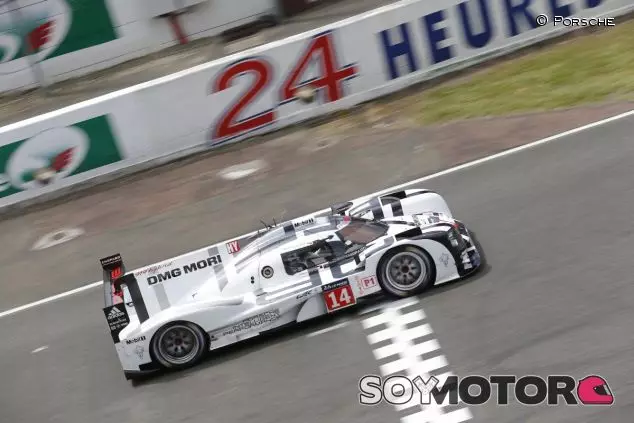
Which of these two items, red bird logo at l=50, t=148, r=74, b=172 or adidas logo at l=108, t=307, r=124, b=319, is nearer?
adidas logo at l=108, t=307, r=124, b=319

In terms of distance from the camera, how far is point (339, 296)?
1212 cm

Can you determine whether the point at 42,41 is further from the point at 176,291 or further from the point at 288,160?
the point at 176,291

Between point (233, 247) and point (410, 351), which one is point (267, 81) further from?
point (410, 351)

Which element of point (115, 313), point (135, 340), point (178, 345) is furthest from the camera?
point (178, 345)

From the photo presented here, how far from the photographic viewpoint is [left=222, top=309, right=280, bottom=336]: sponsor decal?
12078 mm

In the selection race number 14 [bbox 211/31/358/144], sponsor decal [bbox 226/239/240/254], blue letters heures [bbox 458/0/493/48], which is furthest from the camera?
blue letters heures [bbox 458/0/493/48]

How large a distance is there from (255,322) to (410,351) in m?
2.05

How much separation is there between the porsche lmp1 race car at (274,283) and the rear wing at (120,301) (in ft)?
0.04

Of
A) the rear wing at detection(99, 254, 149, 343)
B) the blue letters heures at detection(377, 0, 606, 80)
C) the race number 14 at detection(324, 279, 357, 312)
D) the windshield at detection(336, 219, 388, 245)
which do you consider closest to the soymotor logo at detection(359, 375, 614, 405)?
the race number 14 at detection(324, 279, 357, 312)

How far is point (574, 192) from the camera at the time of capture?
46.9 feet

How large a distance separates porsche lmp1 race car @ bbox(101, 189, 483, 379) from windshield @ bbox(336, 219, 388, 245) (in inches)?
0.5

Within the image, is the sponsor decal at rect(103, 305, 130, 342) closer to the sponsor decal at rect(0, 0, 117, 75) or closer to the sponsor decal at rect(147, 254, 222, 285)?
the sponsor decal at rect(147, 254, 222, 285)

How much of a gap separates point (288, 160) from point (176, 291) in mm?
5876

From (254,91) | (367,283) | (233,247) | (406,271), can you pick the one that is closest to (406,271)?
(406,271)
